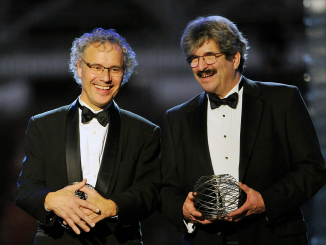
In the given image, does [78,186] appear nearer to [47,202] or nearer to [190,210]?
[47,202]

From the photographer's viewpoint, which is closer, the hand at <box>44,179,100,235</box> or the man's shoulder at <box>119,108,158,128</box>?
the hand at <box>44,179,100,235</box>

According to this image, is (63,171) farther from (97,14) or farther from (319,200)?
(319,200)

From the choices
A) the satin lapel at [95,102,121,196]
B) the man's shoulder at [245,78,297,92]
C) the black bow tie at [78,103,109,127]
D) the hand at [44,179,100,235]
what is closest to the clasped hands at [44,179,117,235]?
the hand at [44,179,100,235]

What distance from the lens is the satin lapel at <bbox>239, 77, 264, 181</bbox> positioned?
9.48 ft

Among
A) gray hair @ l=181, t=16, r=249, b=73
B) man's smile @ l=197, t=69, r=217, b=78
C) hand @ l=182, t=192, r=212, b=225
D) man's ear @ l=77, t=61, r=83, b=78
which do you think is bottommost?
hand @ l=182, t=192, r=212, b=225

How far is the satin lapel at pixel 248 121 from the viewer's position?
2889 mm

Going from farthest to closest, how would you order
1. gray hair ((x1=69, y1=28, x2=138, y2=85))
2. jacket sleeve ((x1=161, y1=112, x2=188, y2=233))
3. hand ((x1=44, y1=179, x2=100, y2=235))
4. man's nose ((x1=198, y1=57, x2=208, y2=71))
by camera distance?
1. gray hair ((x1=69, y1=28, x2=138, y2=85))
2. man's nose ((x1=198, y1=57, x2=208, y2=71))
3. jacket sleeve ((x1=161, y1=112, x2=188, y2=233))
4. hand ((x1=44, y1=179, x2=100, y2=235))

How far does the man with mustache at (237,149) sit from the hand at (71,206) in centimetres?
61

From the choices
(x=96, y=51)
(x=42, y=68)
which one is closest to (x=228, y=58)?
(x=96, y=51)

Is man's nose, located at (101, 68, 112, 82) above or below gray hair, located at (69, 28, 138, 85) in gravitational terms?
below

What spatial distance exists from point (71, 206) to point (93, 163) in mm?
419

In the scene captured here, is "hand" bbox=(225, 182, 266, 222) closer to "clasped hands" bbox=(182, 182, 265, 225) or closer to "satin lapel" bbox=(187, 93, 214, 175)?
"clasped hands" bbox=(182, 182, 265, 225)

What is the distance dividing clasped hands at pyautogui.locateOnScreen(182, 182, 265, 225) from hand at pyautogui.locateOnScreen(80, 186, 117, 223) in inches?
19.2

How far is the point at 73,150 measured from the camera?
3.04 metres
